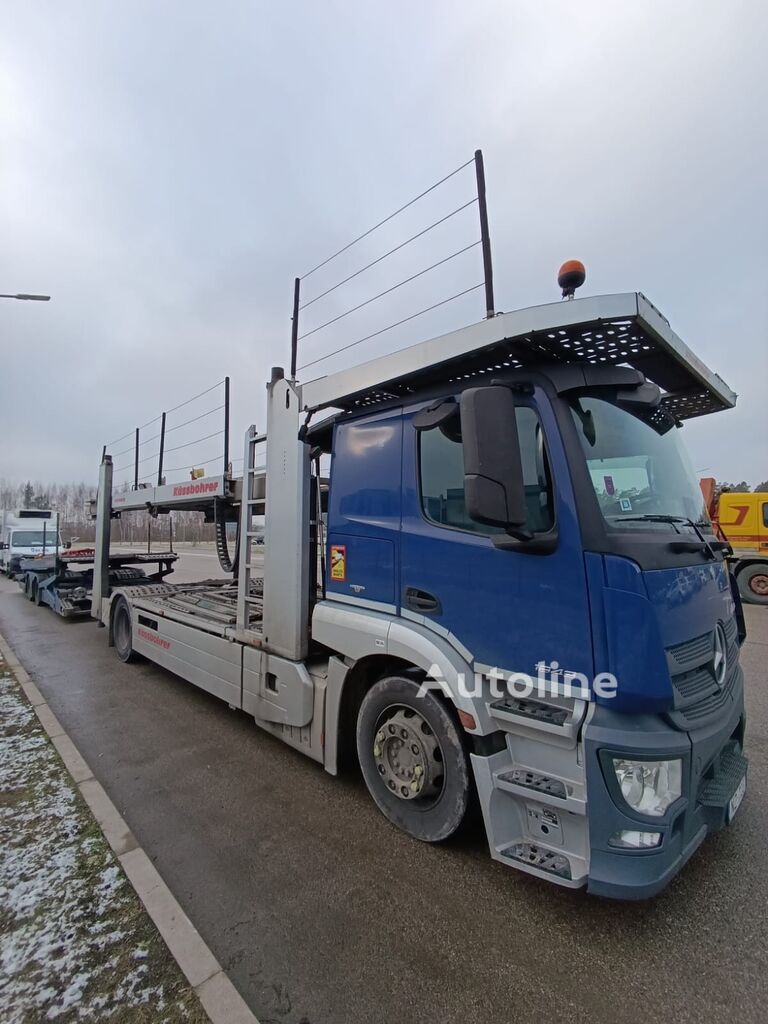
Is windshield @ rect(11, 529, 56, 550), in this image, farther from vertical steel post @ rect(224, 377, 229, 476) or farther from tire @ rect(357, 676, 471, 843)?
tire @ rect(357, 676, 471, 843)

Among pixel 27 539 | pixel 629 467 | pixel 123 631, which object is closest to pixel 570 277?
pixel 629 467

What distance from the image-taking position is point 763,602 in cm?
Result: 1137

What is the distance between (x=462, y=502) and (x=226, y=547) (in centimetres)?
422

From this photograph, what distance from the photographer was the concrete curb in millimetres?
1803

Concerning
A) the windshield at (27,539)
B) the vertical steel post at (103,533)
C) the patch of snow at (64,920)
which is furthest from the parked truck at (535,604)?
the windshield at (27,539)

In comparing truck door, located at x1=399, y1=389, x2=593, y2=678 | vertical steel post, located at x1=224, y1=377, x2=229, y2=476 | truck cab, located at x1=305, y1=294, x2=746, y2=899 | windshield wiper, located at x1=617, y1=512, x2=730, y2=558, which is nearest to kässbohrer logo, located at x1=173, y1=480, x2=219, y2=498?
vertical steel post, located at x1=224, y1=377, x2=229, y2=476

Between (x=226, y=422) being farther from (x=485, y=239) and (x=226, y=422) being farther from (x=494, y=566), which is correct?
(x=494, y=566)

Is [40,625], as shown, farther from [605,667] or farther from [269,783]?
[605,667]

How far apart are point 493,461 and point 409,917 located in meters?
2.14

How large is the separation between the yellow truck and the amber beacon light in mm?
11198

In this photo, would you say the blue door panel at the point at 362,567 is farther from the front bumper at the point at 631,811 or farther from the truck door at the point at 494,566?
the front bumper at the point at 631,811

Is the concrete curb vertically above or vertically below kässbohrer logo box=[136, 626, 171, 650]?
below

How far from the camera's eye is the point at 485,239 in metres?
3.54

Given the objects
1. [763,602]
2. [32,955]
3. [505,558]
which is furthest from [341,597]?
[763,602]
